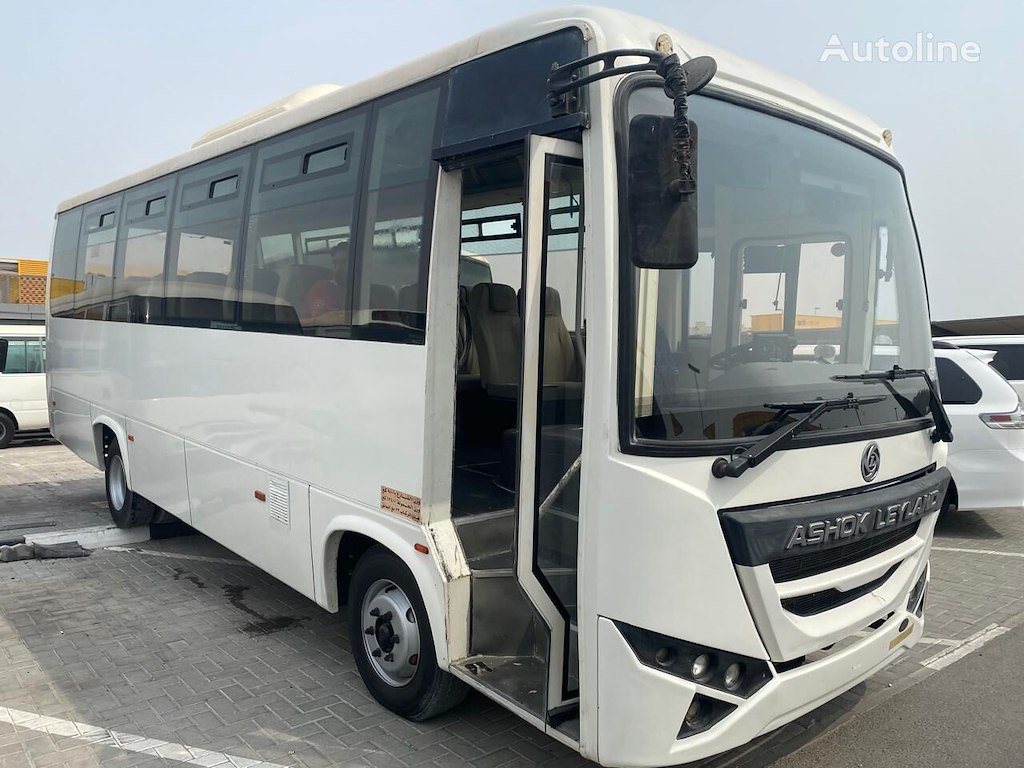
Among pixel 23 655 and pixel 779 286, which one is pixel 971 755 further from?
pixel 23 655

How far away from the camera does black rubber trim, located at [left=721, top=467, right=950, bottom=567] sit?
2926 millimetres

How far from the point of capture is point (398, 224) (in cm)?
395

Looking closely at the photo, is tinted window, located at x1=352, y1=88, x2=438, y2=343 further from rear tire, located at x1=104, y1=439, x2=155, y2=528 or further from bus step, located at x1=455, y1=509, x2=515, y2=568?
rear tire, located at x1=104, y1=439, x2=155, y2=528

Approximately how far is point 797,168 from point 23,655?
5.10m

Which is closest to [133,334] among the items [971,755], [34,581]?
[34,581]

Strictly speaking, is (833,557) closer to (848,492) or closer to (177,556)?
(848,492)

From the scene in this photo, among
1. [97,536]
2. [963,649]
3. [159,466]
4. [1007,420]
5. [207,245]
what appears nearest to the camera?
[963,649]

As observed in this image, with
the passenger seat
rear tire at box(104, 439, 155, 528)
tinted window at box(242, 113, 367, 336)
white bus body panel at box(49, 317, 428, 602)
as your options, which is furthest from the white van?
the passenger seat

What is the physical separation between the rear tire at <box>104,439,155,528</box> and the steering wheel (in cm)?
448

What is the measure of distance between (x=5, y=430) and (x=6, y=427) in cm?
5

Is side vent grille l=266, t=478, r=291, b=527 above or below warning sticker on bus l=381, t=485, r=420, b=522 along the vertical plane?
below

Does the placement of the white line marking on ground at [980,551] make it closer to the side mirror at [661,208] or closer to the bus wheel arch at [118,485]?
the side mirror at [661,208]

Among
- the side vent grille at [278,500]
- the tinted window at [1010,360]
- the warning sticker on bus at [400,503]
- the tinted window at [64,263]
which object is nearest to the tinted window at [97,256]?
the tinted window at [64,263]

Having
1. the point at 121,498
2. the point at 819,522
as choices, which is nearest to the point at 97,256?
the point at 121,498
